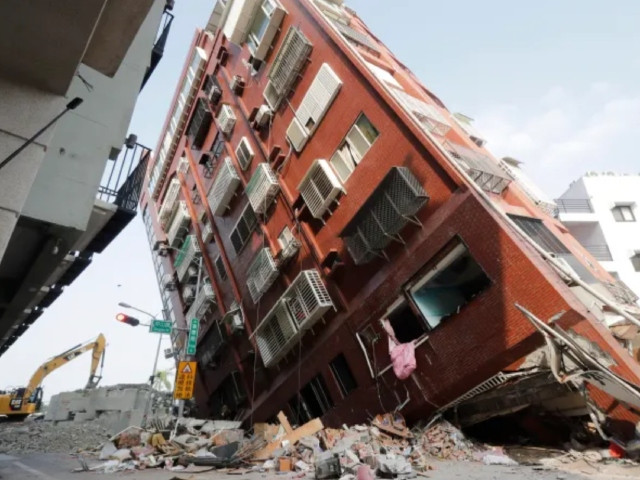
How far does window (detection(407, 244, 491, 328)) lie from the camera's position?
9414 mm

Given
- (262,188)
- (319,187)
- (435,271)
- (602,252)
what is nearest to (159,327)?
(262,188)

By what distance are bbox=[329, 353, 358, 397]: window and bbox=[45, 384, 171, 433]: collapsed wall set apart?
Result: 486 inches

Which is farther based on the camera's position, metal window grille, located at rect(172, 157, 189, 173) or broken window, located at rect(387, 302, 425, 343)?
metal window grille, located at rect(172, 157, 189, 173)

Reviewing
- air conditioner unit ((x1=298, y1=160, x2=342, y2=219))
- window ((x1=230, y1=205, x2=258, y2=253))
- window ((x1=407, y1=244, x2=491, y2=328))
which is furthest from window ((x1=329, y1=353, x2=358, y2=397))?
window ((x1=230, y1=205, x2=258, y2=253))

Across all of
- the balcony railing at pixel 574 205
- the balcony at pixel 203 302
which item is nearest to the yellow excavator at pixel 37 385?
the balcony at pixel 203 302

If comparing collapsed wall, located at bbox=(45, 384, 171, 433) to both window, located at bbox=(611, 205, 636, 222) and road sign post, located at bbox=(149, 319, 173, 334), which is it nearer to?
road sign post, located at bbox=(149, 319, 173, 334)

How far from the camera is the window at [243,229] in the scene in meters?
16.1

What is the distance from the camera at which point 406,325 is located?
11.2 meters

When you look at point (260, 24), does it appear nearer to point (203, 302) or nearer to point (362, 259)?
point (362, 259)

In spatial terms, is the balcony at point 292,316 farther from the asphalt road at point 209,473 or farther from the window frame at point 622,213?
the window frame at point 622,213

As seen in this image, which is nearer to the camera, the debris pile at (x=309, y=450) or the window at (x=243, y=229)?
the debris pile at (x=309, y=450)

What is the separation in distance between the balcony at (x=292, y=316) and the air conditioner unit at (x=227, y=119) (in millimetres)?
9330

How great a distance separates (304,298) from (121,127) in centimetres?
748

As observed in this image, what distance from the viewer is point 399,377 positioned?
9.48m
